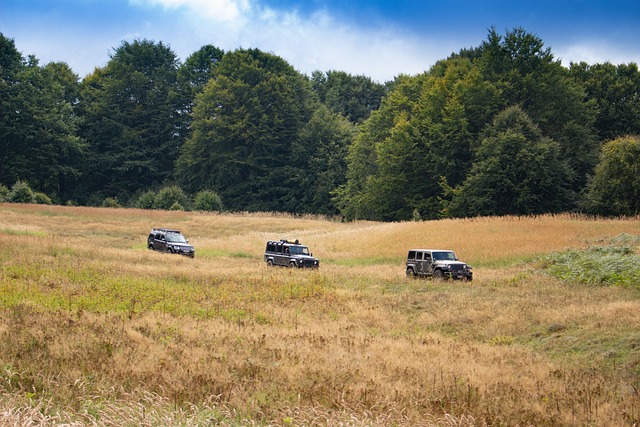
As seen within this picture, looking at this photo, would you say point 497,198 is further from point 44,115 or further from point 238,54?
point 44,115

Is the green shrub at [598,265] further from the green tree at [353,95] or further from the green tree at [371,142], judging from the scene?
the green tree at [353,95]

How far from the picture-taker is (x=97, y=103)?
99.1 metres

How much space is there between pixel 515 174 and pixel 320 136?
39196 millimetres

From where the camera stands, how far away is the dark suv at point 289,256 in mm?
34781

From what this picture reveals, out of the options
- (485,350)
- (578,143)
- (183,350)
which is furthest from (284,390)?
(578,143)

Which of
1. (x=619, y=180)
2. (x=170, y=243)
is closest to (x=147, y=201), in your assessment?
(x=170, y=243)

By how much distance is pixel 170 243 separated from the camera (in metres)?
39.8

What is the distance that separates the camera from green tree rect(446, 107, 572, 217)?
204 ft

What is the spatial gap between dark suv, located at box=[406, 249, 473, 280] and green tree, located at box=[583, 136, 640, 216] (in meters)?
33.7

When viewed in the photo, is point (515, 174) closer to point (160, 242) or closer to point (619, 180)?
point (619, 180)

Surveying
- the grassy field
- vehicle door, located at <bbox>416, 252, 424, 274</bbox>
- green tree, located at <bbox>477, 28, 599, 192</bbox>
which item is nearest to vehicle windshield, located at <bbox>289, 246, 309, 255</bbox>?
the grassy field

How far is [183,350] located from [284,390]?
3.50 meters

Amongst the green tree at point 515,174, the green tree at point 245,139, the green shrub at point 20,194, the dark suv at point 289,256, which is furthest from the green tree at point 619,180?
the green shrub at point 20,194

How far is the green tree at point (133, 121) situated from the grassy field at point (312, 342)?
6514 cm
